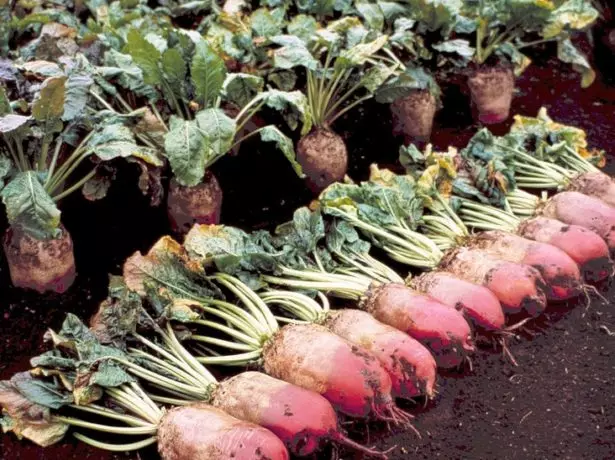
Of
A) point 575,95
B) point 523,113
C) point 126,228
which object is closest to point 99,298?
point 126,228

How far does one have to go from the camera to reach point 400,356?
3.24m

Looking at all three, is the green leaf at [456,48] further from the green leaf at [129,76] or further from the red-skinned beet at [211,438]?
the red-skinned beet at [211,438]

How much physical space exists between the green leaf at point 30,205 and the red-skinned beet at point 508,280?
1.98 meters

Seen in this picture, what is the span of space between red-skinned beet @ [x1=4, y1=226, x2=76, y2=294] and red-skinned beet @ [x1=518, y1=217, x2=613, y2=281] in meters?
2.50

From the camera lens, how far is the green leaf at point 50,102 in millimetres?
3668

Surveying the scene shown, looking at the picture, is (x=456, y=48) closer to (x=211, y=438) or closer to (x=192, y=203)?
(x=192, y=203)

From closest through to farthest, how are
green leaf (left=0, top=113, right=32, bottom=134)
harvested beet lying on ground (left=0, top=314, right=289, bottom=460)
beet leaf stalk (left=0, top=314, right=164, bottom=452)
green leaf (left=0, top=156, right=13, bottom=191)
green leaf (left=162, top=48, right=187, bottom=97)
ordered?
1. harvested beet lying on ground (left=0, top=314, right=289, bottom=460)
2. beet leaf stalk (left=0, top=314, right=164, bottom=452)
3. green leaf (left=0, top=113, right=32, bottom=134)
4. green leaf (left=0, top=156, right=13, bottom=191)
5. green leaf (left=162, top=48, right=187, bottom=97)

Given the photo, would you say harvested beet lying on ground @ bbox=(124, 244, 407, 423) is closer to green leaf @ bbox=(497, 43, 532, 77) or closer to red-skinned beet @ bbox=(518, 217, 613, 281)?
red-skinned beet @ bbox=(518, 217, 613, 281)

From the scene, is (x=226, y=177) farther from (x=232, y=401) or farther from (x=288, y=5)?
(x=232, y=401)

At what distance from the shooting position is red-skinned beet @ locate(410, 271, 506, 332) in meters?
3.56

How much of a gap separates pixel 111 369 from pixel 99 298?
1.05 m

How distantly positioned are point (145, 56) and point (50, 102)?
25.9 inches

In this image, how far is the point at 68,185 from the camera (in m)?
4.61

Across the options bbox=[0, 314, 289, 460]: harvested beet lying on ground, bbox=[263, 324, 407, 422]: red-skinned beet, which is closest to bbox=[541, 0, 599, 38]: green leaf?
bbox=[263, 324, 407, 422]: red-skinned beet
